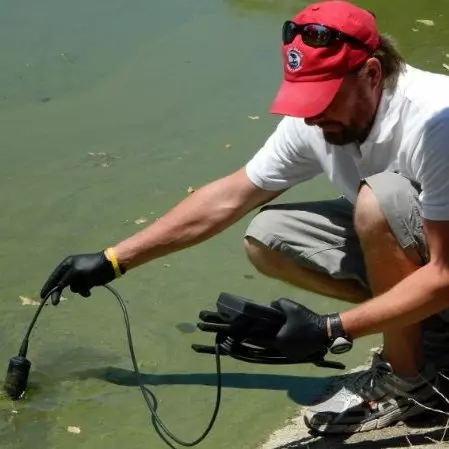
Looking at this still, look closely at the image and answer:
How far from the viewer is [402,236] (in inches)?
124

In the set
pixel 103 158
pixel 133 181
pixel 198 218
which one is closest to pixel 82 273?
pixel 198 218

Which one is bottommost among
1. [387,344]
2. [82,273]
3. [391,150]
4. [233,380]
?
[233,380]

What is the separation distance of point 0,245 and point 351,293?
1702mm

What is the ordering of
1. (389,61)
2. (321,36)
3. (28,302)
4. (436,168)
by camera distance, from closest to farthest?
(436,168)
(321,36)
(389,61)
(28,302)

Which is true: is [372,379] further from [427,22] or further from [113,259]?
[427,22]

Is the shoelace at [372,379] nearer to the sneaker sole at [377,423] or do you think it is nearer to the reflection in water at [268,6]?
the sneaker sole at [377,423]

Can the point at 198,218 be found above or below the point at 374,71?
below

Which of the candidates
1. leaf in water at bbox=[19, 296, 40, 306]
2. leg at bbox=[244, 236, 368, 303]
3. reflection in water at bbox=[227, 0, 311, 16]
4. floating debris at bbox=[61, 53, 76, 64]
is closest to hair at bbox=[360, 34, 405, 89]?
leg at bbox=[244, 236, 368, 303]

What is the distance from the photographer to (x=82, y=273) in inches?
138

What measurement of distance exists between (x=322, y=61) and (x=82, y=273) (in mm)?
1081

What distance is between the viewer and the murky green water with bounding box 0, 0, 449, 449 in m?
3.67

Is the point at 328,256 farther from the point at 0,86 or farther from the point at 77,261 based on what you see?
the point at 0,86

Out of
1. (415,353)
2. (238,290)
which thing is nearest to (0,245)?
(238,290)

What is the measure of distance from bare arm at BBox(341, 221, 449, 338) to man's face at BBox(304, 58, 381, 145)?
36 centimetres
